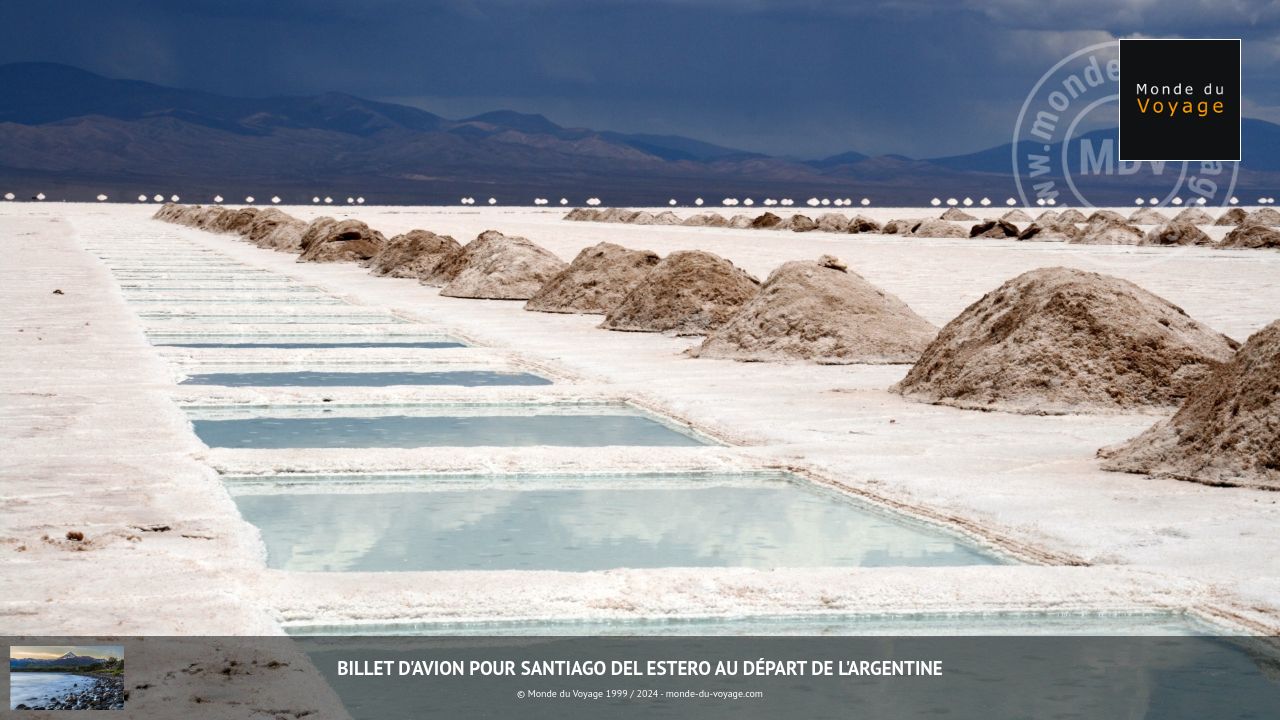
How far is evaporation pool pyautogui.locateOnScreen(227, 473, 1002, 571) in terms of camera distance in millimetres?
5859

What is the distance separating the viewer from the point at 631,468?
7.68 m

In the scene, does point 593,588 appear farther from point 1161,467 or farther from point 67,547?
point 1161,467

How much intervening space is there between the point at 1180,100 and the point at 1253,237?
58.4 feet

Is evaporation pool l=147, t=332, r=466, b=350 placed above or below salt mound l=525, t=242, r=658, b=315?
below

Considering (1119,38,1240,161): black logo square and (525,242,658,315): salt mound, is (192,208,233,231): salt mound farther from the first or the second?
(1119,38,1240,161): black logo square

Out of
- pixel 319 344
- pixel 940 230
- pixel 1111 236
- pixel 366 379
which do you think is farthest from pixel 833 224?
pixel 366 379

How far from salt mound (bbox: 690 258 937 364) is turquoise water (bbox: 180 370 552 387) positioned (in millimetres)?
2025

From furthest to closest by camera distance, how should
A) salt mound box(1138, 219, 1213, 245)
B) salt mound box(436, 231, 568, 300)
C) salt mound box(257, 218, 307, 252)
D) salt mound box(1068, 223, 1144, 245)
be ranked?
salt mound box(1068, 223, 1144, 245) < salt mound box(1138, 219, 1213, 245) < salt mound box(257, 218, 307, 252) < salt mound box(436, 231, 568, 300)

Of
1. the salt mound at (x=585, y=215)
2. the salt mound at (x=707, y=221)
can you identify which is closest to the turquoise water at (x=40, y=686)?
the salt mound at (x=707, y=221)

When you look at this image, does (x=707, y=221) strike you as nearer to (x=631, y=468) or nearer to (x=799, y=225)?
(x=799, y=225)

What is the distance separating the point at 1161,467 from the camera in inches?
299

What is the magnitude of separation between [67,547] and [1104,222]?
39.7 metres

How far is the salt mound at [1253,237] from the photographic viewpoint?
120ft

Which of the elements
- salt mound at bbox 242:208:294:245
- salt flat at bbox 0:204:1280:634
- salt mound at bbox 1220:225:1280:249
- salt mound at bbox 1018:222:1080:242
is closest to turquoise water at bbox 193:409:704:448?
salt flat at bbox 0:204:1280:634
